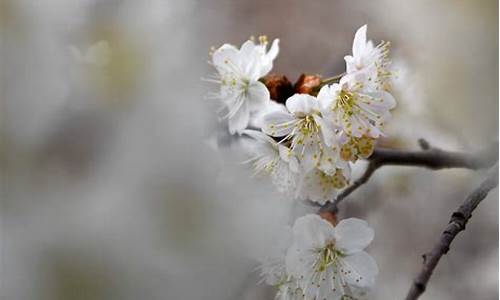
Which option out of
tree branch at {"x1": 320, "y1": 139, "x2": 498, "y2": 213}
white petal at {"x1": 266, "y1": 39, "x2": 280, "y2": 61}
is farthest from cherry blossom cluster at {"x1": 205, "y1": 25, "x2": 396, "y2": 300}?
tree branch at {"x1": 320, "y1": 139, "x2": 498, "y2": 213}

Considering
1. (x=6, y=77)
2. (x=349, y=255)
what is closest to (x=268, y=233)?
(x=349, y=255)

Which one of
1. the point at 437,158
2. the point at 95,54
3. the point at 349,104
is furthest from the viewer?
the point at 437,158

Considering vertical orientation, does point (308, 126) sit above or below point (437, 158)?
above

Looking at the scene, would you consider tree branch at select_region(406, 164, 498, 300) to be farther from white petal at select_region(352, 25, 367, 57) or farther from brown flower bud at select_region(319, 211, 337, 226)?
white petal at select_region(352, 25, 367, 57)

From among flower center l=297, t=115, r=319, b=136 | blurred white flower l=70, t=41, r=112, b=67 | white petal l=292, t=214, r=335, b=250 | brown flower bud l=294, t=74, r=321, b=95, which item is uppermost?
blurred white flower l=70, t=41, r=112, b=67

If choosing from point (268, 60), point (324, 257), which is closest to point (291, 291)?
point (324, 257)

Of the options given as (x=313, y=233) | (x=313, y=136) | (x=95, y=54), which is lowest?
(x=313, y=233)

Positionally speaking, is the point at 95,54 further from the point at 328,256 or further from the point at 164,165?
the point at 328,256
